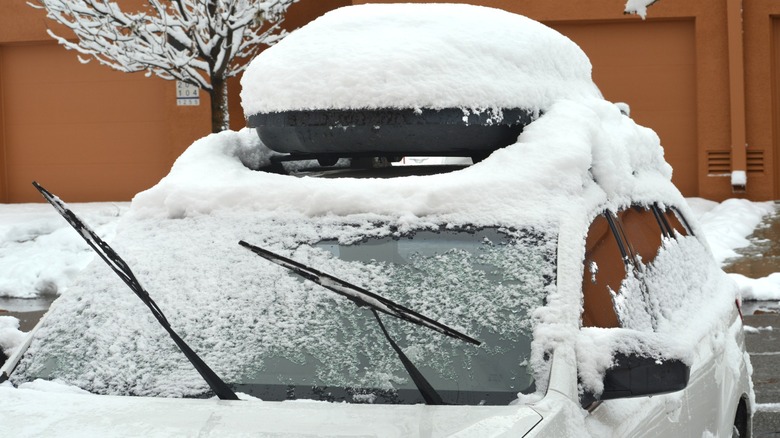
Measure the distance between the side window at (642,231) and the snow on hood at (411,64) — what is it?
47 centimetres

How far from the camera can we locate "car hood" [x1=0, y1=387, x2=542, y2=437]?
8.33 feet

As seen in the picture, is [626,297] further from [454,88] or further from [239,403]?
[239,403]

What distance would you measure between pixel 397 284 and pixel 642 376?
0.70 meters

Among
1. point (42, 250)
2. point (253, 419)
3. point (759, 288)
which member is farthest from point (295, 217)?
point (42, 250)

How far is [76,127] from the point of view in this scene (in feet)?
66.9

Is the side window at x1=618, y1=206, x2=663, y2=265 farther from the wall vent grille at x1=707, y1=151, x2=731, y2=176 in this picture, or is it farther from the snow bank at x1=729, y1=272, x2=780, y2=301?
the wall vent grille at x1=707, y1=151, x2=731, y2=176

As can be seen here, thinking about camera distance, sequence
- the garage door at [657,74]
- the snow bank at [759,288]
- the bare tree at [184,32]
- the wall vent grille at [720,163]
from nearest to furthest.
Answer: the snow bank at [759,288], the bare tree at [184,32], the wall vent grille at [720,163], the garage door at [657,74]

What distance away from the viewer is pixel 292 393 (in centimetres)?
289

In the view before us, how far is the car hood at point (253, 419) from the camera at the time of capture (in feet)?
8.33

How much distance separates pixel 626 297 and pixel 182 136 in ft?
54.6

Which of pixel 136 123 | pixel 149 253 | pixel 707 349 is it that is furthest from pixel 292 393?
pixel 136 123

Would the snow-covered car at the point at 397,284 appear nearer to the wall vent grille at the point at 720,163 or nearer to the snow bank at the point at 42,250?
the snow bank at the point at 42,250

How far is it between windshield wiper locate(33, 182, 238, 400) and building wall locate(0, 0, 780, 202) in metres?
15.7

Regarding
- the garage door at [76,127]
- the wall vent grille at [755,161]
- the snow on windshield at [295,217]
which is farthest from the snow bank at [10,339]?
the garage door at [76,127]
